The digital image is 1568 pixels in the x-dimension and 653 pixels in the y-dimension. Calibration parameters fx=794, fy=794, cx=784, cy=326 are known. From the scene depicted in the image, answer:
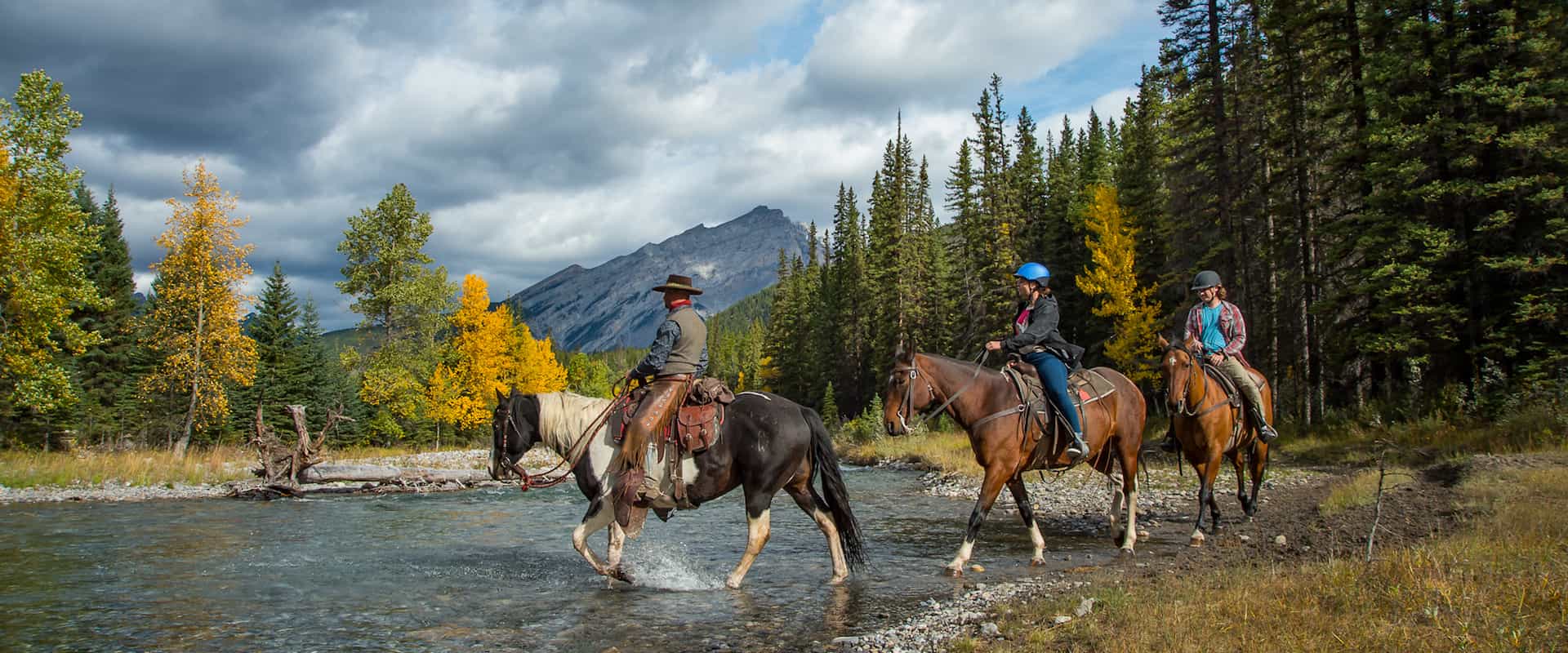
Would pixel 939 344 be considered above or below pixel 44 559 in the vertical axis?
above

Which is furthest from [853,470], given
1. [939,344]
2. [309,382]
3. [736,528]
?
[309,382]

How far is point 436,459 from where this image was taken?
34.4 m

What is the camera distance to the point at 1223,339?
11250 mm

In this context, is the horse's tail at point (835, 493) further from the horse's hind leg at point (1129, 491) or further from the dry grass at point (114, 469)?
the dry grass at point (114, 469)

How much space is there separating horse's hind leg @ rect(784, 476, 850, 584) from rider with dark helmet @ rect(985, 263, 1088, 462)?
8.80ft

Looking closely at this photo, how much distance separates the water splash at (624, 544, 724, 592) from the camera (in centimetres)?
907

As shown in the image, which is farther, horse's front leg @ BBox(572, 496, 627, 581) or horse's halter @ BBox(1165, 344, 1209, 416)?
horse's halter @ BBox(1165, 344, 1209, 416)

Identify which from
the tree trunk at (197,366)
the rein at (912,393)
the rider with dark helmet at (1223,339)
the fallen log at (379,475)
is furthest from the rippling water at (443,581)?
the tree trunk at (197,366)

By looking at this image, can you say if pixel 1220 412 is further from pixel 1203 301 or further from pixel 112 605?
pixel 112 605

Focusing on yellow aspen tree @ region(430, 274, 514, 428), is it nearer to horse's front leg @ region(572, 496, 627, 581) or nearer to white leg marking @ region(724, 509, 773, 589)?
horse's front leg @ region(572, 496, 627, 581)

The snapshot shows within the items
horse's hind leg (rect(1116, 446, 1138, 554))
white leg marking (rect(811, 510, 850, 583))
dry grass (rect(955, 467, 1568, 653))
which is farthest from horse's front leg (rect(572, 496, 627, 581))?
horse's hind leg (rect(1116, 446, 1138, 554))

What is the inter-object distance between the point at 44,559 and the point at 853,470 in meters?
23.0

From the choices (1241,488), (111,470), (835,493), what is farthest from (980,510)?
(111,470)

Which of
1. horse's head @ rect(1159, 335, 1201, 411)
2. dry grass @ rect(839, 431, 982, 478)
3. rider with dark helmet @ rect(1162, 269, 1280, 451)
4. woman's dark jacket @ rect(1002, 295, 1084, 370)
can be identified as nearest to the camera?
woman's dark jacket @ rect(1002, 295, 1084, 370)
